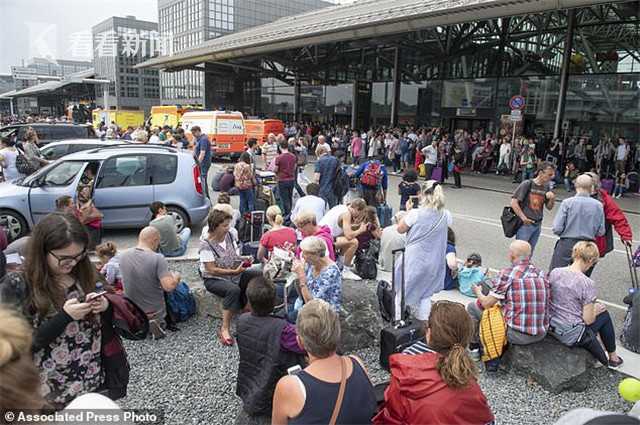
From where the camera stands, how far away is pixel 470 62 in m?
23.7

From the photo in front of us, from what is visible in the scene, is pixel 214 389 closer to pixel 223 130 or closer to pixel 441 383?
Result: pixel 441 383

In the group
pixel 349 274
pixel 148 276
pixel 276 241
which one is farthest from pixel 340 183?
pixel 148 276

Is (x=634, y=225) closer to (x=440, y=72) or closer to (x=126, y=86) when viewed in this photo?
(x=440, y=72)

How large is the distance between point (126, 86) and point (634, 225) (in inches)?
3489

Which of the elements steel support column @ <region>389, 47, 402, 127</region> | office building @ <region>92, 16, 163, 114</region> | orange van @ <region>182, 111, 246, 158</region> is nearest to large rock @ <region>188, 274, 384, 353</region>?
orange van @ <region>182, 111, 246, 158</region>

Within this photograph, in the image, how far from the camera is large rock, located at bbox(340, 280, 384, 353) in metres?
4.69

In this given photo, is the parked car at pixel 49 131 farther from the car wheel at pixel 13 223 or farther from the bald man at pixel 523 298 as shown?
the bald man at pixel 523 298

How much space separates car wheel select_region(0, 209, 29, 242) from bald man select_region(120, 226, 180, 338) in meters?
4.17

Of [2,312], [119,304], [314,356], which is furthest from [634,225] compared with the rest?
[2,312]

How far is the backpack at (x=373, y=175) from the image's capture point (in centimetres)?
912

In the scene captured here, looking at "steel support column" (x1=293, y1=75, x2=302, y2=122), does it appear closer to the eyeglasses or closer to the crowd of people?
the crowd of people


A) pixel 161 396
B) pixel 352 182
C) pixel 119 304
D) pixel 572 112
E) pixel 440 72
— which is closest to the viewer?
pixel 119 304

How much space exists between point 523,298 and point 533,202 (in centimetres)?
247

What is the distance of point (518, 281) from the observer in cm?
413
